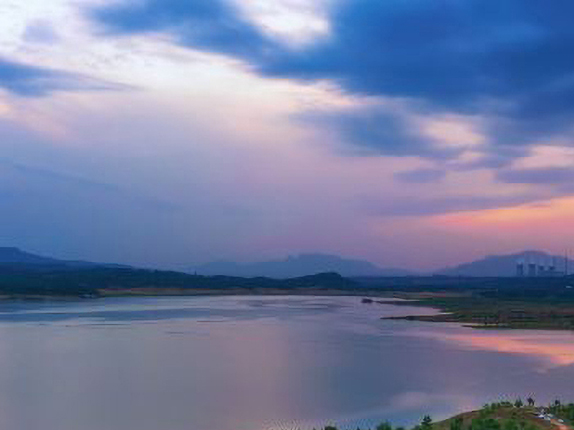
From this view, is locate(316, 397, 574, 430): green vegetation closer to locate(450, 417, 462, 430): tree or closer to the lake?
locate(450, 417, 462, 430): tree

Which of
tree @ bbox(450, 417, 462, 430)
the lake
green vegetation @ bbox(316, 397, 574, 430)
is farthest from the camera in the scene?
the lake

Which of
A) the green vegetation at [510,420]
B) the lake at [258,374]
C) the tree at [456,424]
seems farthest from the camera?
the lake at [258,374]

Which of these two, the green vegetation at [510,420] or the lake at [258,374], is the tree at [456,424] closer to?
the green vegetation at [510,420]

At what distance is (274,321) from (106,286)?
46447 mm

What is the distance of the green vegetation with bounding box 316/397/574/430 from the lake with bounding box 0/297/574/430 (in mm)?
1874

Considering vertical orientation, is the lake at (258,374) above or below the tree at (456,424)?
below

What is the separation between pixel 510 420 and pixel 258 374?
10.3m

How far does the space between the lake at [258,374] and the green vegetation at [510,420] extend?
6.15 ft

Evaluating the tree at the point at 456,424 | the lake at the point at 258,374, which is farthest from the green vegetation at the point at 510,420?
the lake at the point at 258,374

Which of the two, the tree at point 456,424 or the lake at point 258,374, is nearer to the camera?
the tree at point 456,424

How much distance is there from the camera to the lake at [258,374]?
16484 mm

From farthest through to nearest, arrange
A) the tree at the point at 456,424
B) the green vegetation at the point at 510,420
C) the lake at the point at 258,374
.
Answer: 1. the lake at the point at 258,374
2. the green vegetation at the point at 510,420
3. the tree at the point at 456,424

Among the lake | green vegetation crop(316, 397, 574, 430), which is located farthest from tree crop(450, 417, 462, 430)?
the lake

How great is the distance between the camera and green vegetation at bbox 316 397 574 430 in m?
12.7
